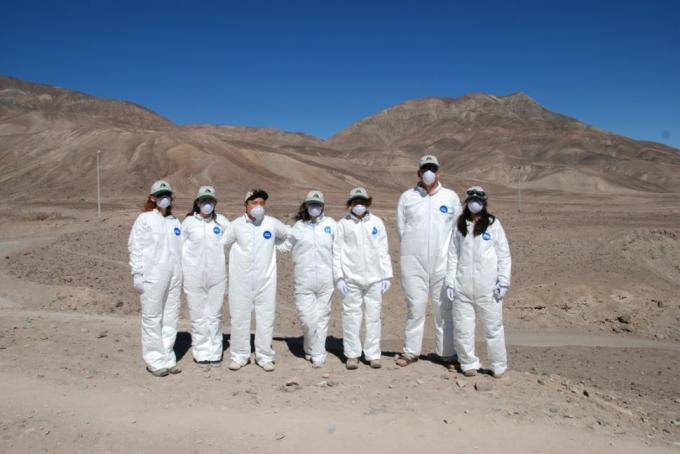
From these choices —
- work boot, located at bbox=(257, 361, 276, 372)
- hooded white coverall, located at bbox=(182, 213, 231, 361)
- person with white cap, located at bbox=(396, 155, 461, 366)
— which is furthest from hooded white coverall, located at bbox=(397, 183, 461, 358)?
hooded white coverall, located at bbox=(182, 213, 231, 361)

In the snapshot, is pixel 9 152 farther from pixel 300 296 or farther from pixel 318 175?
pixel 300 296

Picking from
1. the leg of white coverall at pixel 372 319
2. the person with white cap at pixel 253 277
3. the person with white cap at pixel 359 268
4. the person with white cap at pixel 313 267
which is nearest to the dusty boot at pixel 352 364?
the person with white cap at pixel 359 268

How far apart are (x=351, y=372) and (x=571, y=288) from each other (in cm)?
781

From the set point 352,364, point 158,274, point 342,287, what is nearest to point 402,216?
point 342,287

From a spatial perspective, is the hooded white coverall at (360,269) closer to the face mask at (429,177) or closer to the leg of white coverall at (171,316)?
the face mask at (429,177)

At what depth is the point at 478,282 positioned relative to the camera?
530cm

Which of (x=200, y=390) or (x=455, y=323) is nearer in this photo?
(x=200, y=390)

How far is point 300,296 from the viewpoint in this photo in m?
5.78

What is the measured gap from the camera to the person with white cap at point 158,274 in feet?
17.7

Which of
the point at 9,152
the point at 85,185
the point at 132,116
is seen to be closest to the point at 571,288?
the point at 85,185

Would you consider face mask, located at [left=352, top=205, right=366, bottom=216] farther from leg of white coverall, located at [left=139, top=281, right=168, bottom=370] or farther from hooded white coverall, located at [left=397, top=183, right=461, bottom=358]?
leg of white coverall, located at [left=139, top=281, right=168, bottom=370]

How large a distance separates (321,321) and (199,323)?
4.09 feet

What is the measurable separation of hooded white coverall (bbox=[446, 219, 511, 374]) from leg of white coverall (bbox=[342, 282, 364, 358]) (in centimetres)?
92

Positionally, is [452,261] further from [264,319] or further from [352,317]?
[264,319]
